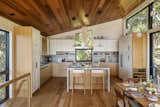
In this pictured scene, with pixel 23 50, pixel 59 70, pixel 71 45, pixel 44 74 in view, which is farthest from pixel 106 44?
pixel 23 50

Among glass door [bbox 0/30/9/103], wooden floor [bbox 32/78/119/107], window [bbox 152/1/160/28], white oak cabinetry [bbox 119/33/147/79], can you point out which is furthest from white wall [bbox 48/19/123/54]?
glass door [bbox 0/30/9/103]

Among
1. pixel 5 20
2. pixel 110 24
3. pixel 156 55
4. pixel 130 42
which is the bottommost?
pixel 156 55

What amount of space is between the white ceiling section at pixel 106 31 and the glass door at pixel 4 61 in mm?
5117

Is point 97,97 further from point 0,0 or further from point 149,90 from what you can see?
point 0,0

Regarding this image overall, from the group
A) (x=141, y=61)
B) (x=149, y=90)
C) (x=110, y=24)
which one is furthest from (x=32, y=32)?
(x=110, y=24)

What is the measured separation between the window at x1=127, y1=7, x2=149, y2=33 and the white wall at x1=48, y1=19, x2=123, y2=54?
119 centimetres

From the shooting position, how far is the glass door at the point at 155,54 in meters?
5.80

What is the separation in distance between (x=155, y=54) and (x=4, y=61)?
16.8ft

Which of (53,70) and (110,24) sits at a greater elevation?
(110,24)

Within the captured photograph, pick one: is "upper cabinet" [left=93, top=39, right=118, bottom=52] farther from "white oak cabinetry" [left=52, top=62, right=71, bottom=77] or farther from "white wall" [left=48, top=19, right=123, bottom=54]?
"white oak cabinetry" [left=52, top=62, right=71, bottom=77]

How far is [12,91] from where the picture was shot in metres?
5.39

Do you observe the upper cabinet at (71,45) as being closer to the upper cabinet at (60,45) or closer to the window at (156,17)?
the upper cabinet at (60,45)

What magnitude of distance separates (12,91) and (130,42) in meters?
5.09

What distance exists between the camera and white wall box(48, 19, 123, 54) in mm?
9945
